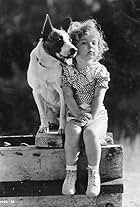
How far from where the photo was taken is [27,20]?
13.2 ft

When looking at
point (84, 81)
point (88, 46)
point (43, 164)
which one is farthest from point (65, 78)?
point (43, 164)

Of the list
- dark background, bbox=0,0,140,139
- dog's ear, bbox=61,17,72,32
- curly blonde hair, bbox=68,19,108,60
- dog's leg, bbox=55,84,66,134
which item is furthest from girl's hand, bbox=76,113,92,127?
dark background, bbox=0,0,140,139

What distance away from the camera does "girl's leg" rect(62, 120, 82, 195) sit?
2172 millimetres

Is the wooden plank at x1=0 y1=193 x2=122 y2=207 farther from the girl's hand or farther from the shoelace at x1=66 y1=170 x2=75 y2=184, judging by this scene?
the girl's hand

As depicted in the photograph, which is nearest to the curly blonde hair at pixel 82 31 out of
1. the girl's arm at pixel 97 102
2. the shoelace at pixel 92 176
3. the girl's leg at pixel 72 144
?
the girl's arm at pixel 97 102

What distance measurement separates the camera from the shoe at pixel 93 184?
214 centimetres

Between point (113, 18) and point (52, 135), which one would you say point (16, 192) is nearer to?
point (52, 135)

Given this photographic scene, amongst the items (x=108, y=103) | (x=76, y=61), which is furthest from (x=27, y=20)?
(x=76, y=61)

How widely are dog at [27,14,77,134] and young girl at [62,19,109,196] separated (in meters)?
0.05

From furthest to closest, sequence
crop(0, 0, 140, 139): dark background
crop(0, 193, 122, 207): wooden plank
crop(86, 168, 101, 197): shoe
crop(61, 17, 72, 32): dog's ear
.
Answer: crop(0, 0, 140, 139): dark background, crop(61, 17, 72, 32): dog's ear, crop(0, 193, 122, 207): wooden plank, crop(86, 168, 101, 197): shoe

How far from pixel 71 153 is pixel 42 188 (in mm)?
234

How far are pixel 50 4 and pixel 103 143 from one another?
2005 mm

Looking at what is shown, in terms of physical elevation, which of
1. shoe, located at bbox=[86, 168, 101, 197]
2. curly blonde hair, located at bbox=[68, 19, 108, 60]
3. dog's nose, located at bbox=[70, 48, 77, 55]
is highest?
curly blonde hair, located at bbox=[68, 19, 108, 60]

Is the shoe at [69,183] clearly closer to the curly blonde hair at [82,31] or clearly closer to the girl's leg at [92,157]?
the girl's leg at [92,157]
